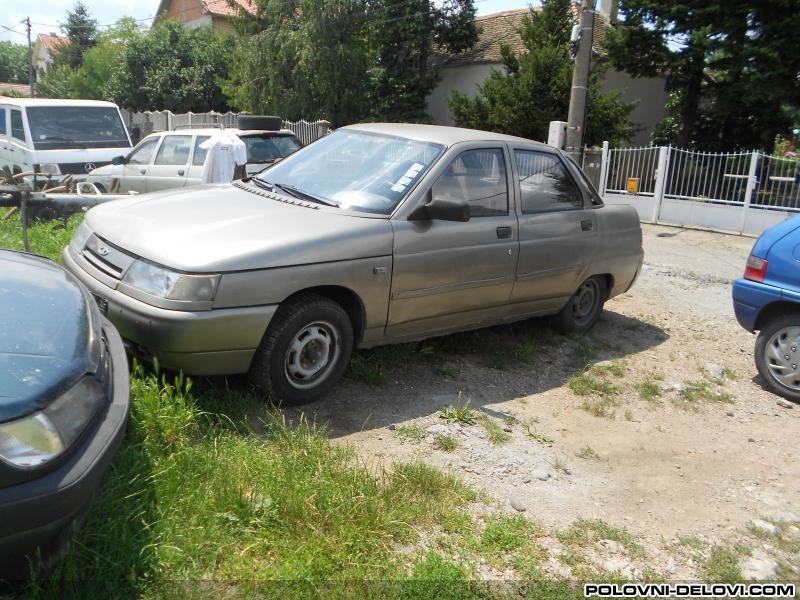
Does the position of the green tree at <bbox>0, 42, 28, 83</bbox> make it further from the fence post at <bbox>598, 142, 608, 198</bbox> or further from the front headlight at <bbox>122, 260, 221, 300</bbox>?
the front headlight at <bbox>122, 260, 221, 300</bbox>

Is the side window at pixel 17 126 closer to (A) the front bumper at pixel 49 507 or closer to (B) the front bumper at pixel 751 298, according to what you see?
(A) the front bumper at pixel 49 507

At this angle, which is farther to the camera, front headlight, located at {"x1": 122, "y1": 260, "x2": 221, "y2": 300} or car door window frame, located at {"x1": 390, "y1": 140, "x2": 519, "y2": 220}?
car door window frame, located at {"x1": 390, "y1": 140, "x2": 519, "y2": 220}

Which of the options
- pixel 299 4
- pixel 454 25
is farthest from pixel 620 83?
pixel 299 4

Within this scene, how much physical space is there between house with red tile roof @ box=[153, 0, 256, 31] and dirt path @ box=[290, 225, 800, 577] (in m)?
35.5

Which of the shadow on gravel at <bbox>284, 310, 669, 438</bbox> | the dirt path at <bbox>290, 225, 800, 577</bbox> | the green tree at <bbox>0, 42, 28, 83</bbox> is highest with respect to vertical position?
the green tree at <bbox>0, 42, 28, 83</bbox>

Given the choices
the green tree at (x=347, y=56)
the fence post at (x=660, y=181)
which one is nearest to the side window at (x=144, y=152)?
the fence post at (x=660, y=181)

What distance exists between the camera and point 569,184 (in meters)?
5.86

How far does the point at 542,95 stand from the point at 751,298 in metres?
13.3

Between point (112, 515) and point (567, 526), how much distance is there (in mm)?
2094

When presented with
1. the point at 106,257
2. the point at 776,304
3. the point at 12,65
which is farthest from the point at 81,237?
the point at 12,65

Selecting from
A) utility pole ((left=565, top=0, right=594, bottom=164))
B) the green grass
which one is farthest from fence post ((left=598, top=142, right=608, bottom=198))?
the green grass

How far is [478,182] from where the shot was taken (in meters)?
5.12

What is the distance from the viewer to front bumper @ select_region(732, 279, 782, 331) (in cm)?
533

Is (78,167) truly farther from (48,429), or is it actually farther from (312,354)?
(48,429)
